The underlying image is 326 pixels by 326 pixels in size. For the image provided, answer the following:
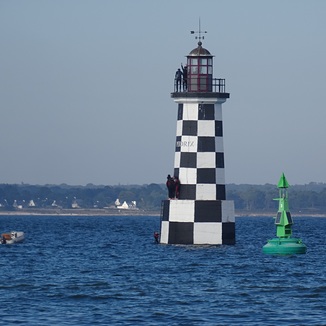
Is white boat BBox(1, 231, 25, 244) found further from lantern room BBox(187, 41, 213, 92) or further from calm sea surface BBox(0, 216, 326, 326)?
lantern room BBox(187, 41, 213, 92)

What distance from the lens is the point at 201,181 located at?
1818 inches

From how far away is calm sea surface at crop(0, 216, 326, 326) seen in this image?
29.0 m

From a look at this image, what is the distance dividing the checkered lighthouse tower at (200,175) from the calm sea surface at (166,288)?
74 cm

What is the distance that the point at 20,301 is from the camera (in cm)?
3153

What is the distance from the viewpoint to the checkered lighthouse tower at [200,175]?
46094 millimetres

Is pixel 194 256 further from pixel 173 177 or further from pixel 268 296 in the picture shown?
pixel 268 296

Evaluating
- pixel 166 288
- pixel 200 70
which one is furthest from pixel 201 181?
pixel 166 288

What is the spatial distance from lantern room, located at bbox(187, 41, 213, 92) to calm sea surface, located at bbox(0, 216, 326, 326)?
6385 mm

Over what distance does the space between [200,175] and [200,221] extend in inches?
70.0

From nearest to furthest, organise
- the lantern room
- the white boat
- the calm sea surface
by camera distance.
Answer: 1. the calm sea surface
2. the lantern room
3. the white boat

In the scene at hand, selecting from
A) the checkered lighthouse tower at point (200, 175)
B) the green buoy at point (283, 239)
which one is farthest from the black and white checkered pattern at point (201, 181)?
the green buoy at point (283, 239)

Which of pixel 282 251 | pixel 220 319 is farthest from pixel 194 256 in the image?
pixel 220 319

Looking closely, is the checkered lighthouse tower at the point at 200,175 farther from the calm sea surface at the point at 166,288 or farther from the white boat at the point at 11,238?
the white boat at the point at 11,238

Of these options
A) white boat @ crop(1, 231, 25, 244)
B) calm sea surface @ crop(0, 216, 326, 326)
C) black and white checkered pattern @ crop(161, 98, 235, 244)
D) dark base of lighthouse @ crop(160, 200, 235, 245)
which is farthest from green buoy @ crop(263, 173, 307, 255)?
white boat @ crop(1, 231, 25, 244)
